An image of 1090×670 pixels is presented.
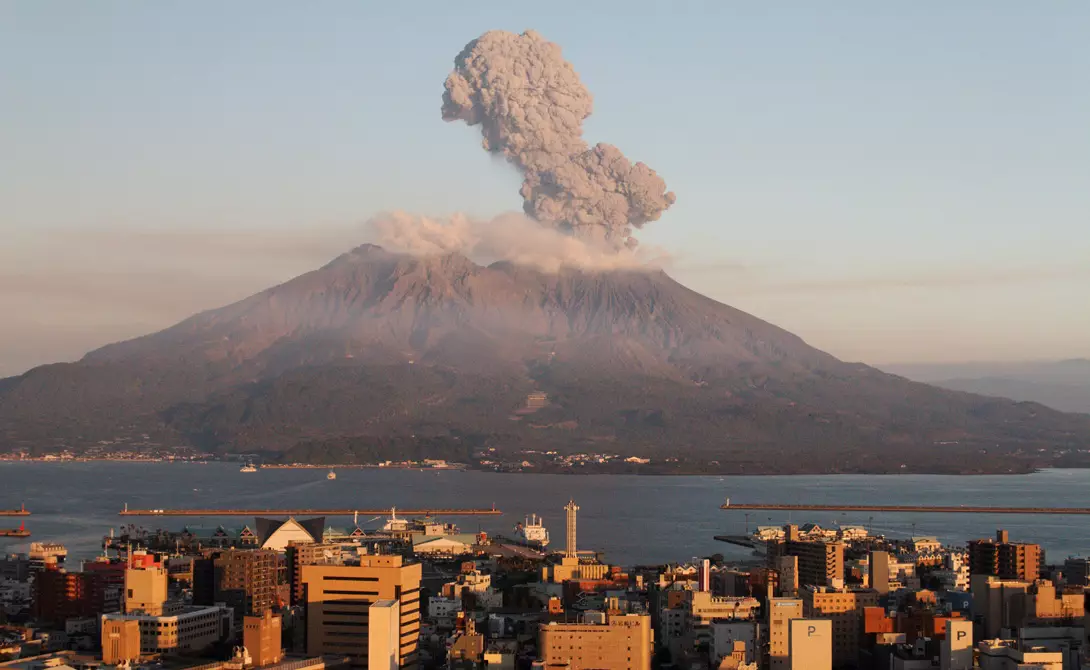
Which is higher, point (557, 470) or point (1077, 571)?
point (557, 470)

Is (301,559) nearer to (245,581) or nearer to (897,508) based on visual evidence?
(245,581)

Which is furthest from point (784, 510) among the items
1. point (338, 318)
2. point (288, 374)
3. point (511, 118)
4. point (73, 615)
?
Result: point (338, 318)

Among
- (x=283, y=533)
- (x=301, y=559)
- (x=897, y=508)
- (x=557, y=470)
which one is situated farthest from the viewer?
(x=557, y=470)

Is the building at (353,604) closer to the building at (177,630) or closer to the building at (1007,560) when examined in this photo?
the building at (177,630)

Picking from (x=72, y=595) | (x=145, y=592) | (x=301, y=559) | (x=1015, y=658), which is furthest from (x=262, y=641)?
(x=301, y=559)

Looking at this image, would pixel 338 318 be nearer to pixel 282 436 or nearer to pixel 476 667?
pixel 282 436

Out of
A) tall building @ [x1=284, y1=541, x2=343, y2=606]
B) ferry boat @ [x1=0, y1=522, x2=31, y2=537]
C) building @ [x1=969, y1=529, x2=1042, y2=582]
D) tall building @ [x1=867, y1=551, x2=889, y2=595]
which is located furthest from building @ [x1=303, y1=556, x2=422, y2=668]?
ferry boat @ [x1=0, y1=522, x2=31, y2=537]

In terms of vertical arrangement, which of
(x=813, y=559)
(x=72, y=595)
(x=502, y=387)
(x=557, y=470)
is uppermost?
(x=502, y=387)

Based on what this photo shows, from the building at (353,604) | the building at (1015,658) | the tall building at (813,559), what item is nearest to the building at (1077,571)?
the tall building at (813,559)

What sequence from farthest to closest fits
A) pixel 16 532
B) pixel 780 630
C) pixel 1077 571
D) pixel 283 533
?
pixel 16 532, pixel 283 533, pixel 1077 571, pixel 780 630
